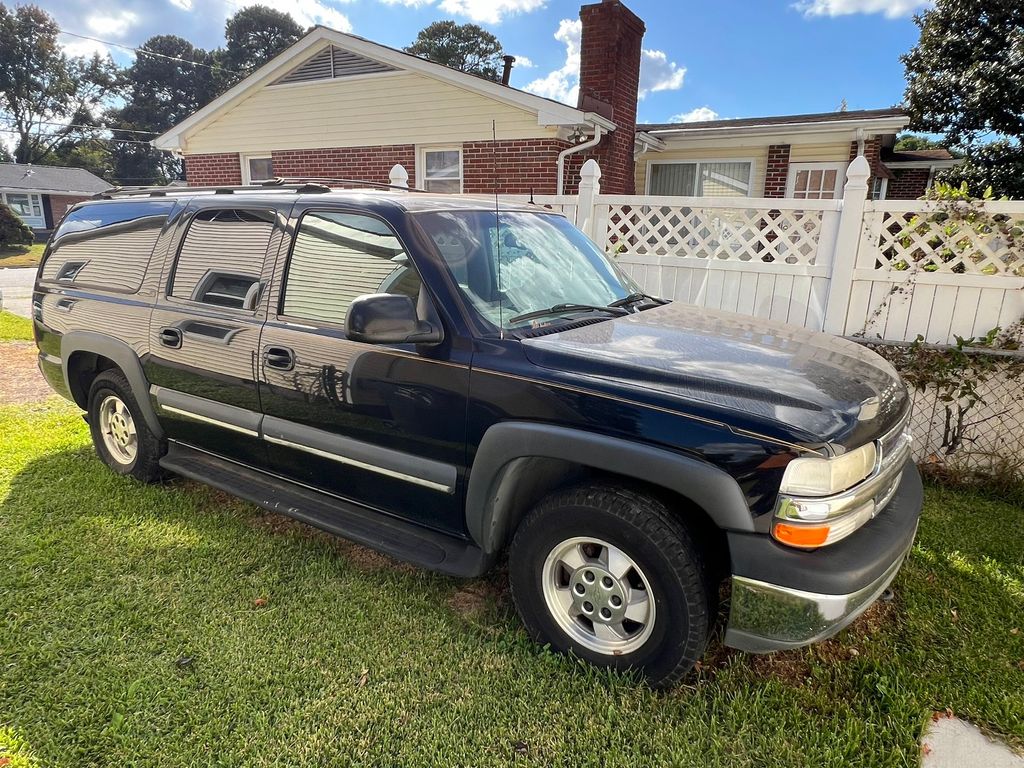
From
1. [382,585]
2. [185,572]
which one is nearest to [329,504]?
[382,585]

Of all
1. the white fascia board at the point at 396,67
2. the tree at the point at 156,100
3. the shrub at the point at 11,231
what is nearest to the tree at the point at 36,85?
the tree at the point at 156,100

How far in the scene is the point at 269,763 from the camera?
2.19 metres

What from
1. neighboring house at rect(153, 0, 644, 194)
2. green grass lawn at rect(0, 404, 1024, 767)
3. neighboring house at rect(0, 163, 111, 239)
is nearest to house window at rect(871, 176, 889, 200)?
neighboring house at rect(153, 0, 644, 194)

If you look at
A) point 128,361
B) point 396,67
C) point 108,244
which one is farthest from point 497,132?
point 128,361

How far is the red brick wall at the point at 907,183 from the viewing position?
49.3ft

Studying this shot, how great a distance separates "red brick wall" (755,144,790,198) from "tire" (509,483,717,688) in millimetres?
10950

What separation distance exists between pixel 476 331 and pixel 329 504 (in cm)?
130

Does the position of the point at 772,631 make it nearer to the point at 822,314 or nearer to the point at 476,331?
the point at 476,331

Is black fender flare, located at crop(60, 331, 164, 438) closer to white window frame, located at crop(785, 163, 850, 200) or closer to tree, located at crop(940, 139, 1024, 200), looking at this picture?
white window frame, located at crop(785, 163, 850, 200)

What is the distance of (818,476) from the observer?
6.91ft

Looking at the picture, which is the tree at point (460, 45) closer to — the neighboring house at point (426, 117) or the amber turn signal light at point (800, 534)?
the neighboring house at point (426, 117)

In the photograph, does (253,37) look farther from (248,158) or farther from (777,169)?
(777,169)

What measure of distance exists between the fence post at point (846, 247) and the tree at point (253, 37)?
248 ft

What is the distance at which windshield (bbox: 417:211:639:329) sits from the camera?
9.26ft
